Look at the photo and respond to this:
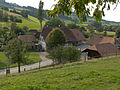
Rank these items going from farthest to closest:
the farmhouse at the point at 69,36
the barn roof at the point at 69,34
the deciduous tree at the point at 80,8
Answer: the barn roof at the point at 69,34 → the farmhouse at the point at 69,36 → the deciduous tree at the point at 80,8

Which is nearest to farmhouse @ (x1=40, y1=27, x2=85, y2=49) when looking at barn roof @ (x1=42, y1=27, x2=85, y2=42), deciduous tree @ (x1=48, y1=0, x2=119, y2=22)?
barn roof @ (x1=42, y1=27, x2=85, y2=42)

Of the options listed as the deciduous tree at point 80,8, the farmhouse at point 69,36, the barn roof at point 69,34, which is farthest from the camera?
the barn roof at point 69,34

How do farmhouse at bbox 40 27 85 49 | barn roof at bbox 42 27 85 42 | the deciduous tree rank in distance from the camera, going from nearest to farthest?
1. the deciduous tree
2. farmhouse at bbox 40 27 85 49
3. barn roof at bbox 42 27 85 42

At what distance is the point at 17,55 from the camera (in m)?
A: 24.0

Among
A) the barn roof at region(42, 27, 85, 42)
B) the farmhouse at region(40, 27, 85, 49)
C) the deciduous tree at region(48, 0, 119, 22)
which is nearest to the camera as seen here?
the deciduous tree at region(48, 0, 119, 22)

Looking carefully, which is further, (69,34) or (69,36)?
(69,34)

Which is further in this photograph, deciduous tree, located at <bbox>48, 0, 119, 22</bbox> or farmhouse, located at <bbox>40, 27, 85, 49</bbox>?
farmhouse, located at <bbox>40, 27, 85, 49</bbox>

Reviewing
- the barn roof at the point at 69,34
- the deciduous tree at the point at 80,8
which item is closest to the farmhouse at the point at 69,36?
the barn roof at the point at 69,34

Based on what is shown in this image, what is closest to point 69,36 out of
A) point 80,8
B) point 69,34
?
point 69,34

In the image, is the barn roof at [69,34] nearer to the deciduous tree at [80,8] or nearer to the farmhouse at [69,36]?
the farmhouse at [69,36]

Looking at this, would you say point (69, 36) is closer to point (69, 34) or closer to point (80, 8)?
point (69, 34)

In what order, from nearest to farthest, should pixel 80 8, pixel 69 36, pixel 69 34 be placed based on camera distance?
pixel 80 8 → pixel 69 36 → pixel 69 34

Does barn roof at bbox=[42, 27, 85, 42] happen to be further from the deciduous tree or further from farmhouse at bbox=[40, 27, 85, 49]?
the deciduous tree

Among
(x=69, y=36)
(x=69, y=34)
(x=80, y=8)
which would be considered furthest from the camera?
(x=69, y=34)
